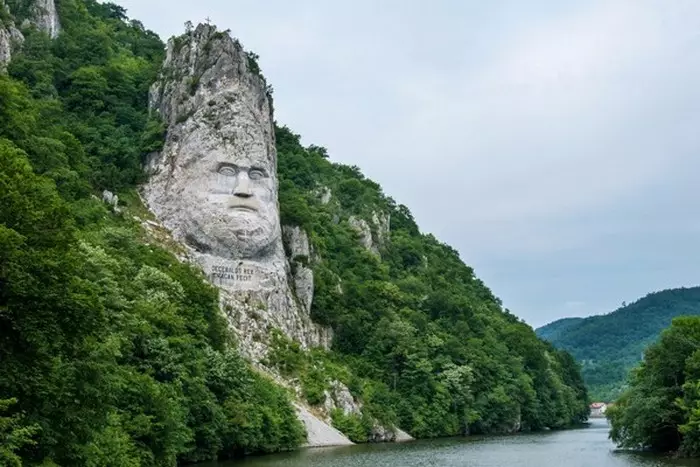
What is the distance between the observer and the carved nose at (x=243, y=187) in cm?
7088

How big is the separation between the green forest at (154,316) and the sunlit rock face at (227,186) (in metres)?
2.49

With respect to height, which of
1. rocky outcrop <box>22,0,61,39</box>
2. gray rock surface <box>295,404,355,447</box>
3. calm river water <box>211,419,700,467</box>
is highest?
rocky outcrop <box>22,0,61,39</box>

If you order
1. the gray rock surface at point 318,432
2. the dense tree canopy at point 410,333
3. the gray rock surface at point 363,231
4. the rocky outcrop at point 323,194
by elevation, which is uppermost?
the rocky outcrop at point 323,194

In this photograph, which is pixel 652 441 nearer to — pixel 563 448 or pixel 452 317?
pixel 563 448

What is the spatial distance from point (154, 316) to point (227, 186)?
30513 mm

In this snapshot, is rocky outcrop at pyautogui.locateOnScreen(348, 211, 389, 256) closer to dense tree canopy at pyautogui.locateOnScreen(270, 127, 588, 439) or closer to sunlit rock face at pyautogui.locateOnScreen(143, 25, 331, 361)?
dense tree canopy at pyautogui.locateOnScreen(270, 127, 588, 439)

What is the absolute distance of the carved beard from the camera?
226ft

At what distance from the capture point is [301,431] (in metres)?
A: 56.9

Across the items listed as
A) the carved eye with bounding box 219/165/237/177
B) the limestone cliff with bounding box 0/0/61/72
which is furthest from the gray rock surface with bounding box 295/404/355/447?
the limestone cliff with bounding box 0/0/61/72

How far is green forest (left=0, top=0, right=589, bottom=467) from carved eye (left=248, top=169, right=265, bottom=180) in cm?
694

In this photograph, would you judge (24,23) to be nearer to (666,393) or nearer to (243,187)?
(243,187)

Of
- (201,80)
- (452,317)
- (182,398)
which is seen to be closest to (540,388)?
(452,317)

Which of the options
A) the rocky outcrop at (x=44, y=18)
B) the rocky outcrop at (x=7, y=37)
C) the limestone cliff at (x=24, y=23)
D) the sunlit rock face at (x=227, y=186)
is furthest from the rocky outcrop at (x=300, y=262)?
the rocky outcrop at (x=44, y=18)

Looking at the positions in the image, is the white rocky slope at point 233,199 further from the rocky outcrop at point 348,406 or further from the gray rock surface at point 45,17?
the gray rock surface at point 45,17
